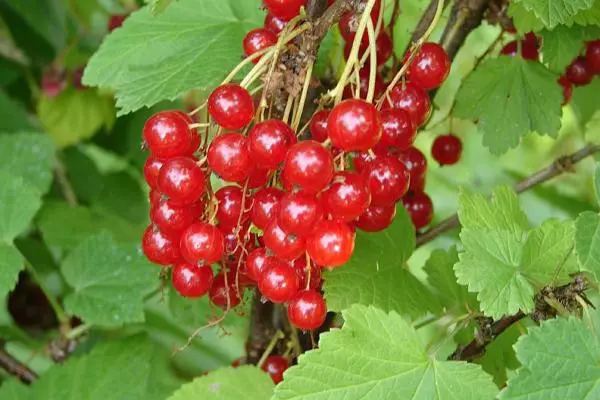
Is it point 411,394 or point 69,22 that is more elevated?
point 69,22

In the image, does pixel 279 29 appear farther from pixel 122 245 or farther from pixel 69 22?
pixel 69 22

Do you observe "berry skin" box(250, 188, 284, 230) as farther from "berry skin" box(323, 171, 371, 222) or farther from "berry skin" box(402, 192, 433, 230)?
"berry skin" box(402, 192, 433, 230)

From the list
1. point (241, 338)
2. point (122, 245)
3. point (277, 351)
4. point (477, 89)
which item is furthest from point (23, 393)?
point (241, 338)

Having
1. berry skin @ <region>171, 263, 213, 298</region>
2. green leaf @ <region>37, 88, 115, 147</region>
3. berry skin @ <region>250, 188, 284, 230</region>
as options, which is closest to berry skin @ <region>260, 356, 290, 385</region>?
berry skin @ <region>171, 263, 213, 298</region>

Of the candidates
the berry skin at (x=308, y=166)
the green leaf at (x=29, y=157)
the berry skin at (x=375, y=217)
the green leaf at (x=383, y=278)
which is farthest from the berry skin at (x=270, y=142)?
the green leaf at (x=29, y=157)

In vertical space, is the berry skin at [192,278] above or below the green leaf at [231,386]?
above

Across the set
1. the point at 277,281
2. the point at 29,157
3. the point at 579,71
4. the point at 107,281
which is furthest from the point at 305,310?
the point at 29,157

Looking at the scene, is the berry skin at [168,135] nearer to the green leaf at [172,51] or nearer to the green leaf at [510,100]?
the green leaf at [172,51]
